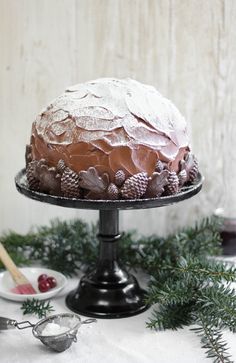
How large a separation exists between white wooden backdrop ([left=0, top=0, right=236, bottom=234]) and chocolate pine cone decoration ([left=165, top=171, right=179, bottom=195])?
0.39m

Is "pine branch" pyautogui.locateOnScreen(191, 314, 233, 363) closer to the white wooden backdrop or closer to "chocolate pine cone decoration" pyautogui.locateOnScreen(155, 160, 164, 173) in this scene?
"chocolate pine cone decoration" pyautogui.locateOnScreen(155, 160, 164, 173)

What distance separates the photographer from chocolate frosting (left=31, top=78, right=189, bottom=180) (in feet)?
3.49

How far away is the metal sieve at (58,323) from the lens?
3.31 feet

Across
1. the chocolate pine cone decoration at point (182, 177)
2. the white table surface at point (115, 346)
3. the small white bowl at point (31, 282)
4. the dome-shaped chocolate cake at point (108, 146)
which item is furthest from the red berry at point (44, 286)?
the chocolate pine cone decoration at point (182, 177)

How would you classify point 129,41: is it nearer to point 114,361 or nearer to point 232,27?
point 232,27

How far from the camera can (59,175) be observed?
42.4 inches

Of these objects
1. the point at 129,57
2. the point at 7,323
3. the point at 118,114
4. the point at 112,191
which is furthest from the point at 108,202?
the point at 129,57

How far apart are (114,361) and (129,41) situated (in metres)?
0.72

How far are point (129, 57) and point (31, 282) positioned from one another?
516 mm

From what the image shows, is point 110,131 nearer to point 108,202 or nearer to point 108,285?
point 108,202

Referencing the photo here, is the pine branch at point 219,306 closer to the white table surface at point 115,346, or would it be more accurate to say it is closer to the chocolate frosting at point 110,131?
the white table surface at point 115,346

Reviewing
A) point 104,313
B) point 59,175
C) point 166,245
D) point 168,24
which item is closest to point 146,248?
point 166,245

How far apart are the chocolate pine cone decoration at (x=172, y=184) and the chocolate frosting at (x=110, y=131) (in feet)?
0.05

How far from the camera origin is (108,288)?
1182 mm
